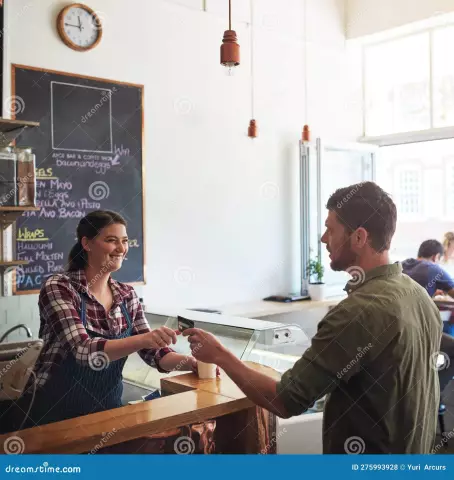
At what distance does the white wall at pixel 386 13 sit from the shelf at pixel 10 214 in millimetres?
3903

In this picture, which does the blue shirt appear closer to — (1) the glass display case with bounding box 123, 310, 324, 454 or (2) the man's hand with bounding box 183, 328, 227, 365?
(1) the glass display case with bounding box 123, 310, 324, 454

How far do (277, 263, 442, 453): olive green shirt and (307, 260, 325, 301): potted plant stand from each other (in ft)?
12.4

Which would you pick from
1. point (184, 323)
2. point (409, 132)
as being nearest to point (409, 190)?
point (409, 132)

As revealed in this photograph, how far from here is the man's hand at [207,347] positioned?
1.89 m

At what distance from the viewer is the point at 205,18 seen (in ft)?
16.6

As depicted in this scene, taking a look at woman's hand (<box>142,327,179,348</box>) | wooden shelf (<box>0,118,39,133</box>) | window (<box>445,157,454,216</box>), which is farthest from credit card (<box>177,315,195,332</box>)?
window (<box>445,157,454,216</box>)

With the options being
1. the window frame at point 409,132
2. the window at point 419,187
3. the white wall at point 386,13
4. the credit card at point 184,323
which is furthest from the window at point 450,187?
the credit card at point 184,323

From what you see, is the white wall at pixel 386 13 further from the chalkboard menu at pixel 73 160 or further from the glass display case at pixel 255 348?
the glass display case at pixel 255 348

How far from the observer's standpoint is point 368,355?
1.59m

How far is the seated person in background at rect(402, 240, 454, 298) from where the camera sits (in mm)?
4707

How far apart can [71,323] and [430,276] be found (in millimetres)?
3239
